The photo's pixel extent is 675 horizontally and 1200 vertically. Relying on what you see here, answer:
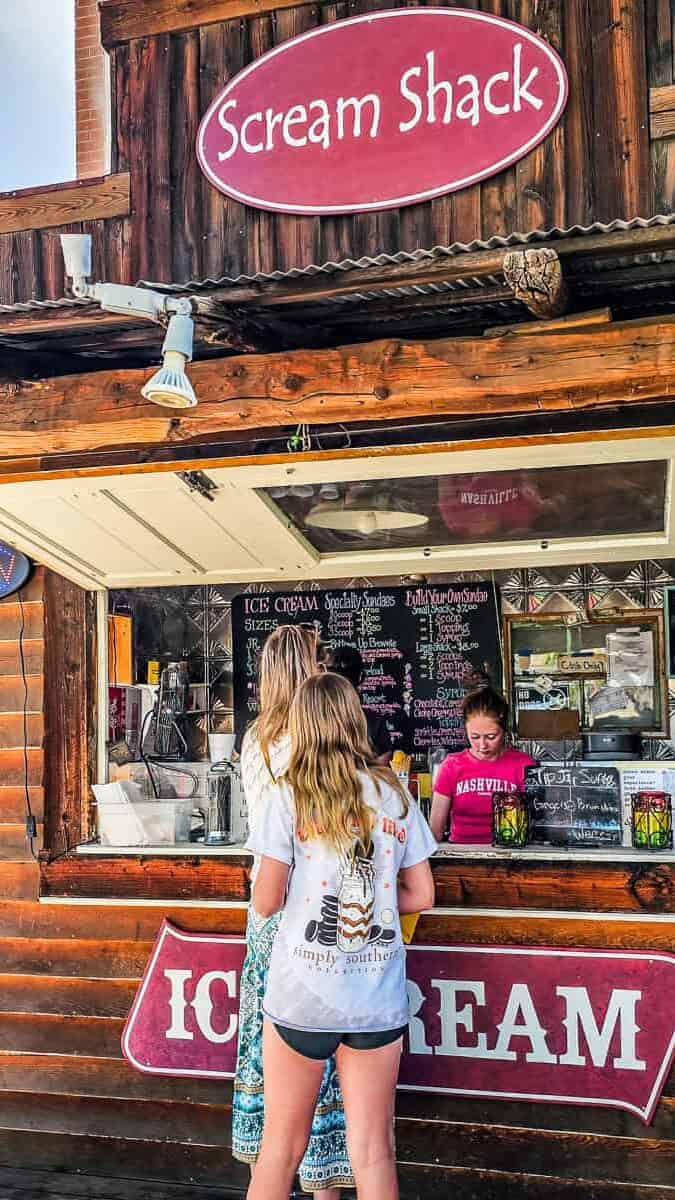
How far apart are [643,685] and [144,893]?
141 inches

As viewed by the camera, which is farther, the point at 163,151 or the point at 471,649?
the point at 471,649

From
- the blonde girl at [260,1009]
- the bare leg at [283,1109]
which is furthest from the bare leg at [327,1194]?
the bare leg at [283,1109]

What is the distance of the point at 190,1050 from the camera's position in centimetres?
437

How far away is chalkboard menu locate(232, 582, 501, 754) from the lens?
278 inches

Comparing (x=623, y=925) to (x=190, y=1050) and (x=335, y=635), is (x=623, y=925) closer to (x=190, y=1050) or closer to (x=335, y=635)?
(x=190, y=1050)

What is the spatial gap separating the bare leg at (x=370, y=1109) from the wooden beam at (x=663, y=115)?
3.13 metres

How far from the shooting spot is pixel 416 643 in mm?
7105

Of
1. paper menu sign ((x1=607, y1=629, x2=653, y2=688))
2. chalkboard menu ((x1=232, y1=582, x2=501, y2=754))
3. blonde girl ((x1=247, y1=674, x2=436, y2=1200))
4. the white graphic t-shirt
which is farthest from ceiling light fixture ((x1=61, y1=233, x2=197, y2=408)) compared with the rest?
paper menu sign ((x1=607, y1=629, x2=653, y2=688))

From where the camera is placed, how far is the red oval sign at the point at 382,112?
4078mm

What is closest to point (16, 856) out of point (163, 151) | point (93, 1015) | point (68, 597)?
point (93, 1015)

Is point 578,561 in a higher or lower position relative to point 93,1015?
higher

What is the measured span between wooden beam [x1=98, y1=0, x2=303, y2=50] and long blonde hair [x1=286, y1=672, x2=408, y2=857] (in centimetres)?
292

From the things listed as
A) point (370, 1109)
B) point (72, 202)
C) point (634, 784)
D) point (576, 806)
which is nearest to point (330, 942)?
point (370, 1109)

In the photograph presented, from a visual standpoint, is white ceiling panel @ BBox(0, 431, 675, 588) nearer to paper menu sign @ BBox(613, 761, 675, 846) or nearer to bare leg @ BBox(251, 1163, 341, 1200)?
paper menu sign @ BBox(613, 761, 675, 846)
